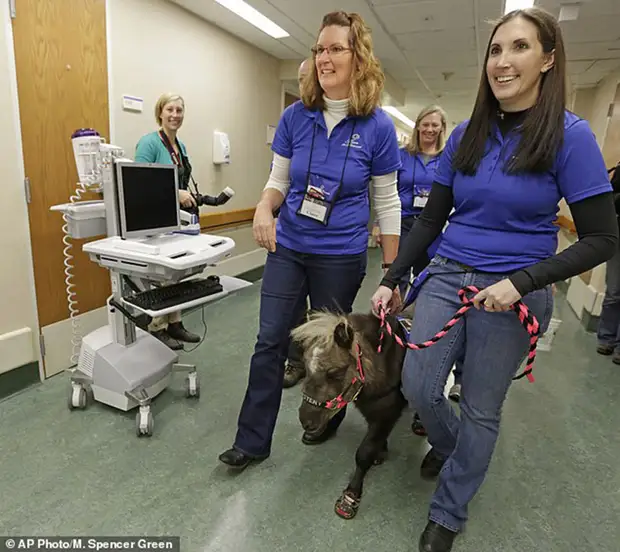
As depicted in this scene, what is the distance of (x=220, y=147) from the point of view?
413 cm

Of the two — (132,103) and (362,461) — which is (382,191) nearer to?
(362,461)

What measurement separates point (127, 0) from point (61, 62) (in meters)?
0.85

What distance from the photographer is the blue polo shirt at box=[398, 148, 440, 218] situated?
2830 mm

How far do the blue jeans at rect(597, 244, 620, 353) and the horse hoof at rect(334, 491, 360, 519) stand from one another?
2.74 metres

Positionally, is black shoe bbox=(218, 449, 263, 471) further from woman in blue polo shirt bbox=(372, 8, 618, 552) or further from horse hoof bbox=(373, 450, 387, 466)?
woman in blue polo shirt bbox=(372, 8, 618, 552)

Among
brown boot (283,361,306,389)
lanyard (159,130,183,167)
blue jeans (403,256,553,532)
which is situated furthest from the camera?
lanyard (159,130,183,167)

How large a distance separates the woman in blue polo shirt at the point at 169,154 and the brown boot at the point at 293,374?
0.83 m

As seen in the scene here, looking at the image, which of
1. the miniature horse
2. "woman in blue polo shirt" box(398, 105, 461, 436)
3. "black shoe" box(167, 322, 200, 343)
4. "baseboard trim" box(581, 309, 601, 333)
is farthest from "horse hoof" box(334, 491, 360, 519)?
"baseboard trim" box(581, 309, 601, 333)

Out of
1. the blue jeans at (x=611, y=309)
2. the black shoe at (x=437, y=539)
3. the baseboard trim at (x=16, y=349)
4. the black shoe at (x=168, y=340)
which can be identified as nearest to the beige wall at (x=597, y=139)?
the blue jeans at (x=611, y=309)

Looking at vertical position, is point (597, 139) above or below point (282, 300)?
above

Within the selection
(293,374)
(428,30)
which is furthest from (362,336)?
(428,30)

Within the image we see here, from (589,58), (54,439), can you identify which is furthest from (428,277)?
(589,58)

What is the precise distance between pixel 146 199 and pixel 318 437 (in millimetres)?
1386

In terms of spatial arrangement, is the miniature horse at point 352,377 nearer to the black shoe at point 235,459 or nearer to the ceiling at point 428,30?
the black shoe at point 235,459
